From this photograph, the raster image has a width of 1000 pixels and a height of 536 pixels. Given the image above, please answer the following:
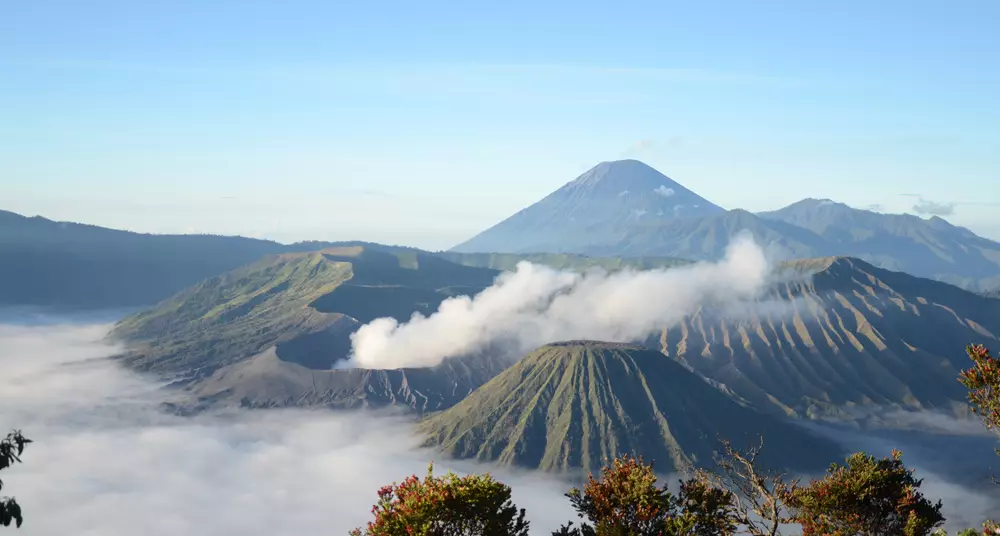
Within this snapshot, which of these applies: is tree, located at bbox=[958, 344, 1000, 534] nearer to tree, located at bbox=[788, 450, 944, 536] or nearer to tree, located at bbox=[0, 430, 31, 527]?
tree, located at bbox=[788, 450, 944, 536]

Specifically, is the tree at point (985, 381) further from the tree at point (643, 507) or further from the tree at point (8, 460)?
the tree at point (8, 460)

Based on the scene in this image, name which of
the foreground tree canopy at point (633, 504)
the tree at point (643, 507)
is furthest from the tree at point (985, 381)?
the tree at point (643, 507)

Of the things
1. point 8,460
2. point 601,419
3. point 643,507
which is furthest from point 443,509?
point 601,419

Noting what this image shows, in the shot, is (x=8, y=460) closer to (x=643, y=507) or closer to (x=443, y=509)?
(x=443, y=509)

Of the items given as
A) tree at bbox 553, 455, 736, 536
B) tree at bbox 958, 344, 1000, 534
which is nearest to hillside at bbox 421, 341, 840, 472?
tree at bbox 553, 455, 736, 536

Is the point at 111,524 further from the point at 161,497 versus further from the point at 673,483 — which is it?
the point at 673,483
